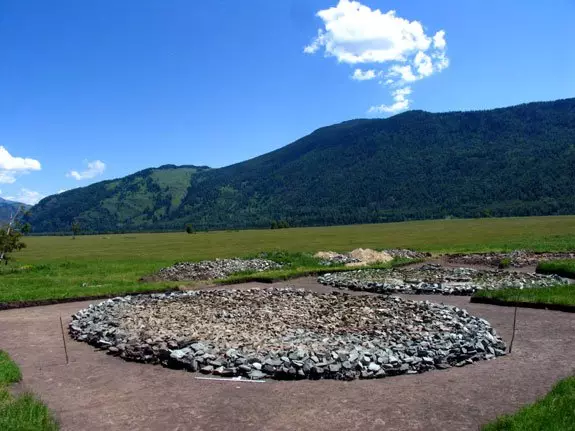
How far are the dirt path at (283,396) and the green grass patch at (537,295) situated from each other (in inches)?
277

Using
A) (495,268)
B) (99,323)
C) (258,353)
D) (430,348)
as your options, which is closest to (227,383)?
(258,353)

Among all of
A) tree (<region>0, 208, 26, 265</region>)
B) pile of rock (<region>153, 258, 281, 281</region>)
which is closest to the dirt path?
pile of rock (<region>153, 258, 281, 281</region>)

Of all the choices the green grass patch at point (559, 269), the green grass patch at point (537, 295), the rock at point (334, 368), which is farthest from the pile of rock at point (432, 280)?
the rock at point (334, 368)

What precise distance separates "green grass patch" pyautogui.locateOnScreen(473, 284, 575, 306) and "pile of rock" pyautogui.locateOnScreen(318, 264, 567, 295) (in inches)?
96.1

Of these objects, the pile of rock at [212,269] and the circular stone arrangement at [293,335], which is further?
the pile of rock at [212,269]

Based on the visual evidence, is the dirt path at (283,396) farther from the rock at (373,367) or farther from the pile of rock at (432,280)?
the pile of rock at (432,280)

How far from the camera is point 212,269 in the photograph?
39.0 m

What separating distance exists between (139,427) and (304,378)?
4.54 m

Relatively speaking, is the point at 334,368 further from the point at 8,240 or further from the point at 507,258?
the point at 8,240

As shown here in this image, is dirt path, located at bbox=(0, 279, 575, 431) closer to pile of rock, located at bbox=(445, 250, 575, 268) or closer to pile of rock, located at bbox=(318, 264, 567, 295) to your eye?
pile of rock, located at bbox=(318, 264, 567, 295)

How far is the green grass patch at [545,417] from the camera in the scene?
8.66m

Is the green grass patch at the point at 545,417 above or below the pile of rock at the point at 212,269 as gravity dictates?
below

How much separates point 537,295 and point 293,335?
14.1 meters

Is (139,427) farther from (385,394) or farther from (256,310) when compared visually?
(256,310)
